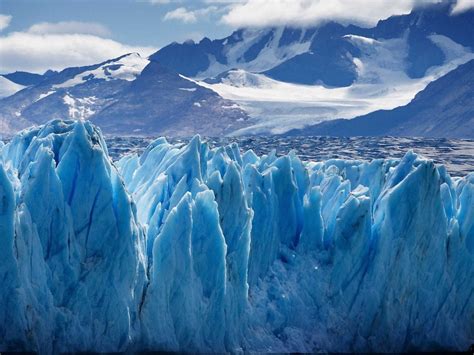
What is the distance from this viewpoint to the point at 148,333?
19.8 metres

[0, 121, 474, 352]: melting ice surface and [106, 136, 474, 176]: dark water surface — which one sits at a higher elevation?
[0, 121, 474, 352]: melting ice surface

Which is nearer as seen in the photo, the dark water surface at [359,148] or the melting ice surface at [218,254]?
the melting ice surface at [218,254]

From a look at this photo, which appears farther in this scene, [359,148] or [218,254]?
[359,148]

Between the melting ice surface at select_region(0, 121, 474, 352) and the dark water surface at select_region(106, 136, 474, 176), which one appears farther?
the dark water surface at select_region(106, 136, 474, 176)

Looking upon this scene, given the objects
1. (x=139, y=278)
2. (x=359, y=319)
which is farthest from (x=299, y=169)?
(x=139, y=278)

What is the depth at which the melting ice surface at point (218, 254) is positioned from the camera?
18.9m

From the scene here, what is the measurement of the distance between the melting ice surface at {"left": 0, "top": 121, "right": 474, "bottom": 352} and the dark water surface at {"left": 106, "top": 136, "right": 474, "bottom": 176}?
108 metres

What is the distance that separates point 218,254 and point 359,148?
15204 cm

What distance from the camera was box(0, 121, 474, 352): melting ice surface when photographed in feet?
61.9

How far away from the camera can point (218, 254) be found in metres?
20.4

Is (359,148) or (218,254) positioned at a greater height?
(218,254)

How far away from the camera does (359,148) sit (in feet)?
557

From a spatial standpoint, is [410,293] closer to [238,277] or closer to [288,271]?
[288,271]

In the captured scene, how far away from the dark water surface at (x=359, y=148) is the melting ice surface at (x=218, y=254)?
108 metres
